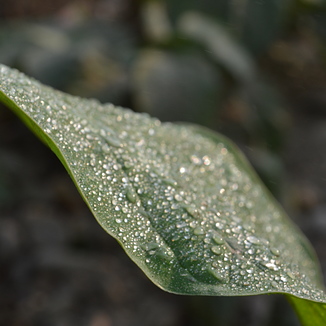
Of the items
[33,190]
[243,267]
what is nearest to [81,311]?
[33,190]

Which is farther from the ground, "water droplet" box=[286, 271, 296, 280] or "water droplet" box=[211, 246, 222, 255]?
"water droplet" box=[286, 271, 296, 280]

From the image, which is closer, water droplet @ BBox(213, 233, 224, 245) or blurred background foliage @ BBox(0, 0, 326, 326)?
water droplet @ BBox(213, 233, 224, 245)

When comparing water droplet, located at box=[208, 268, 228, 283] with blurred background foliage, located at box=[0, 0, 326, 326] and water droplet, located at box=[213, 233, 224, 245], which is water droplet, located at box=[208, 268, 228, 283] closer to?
water droplet, located at box=[213, 233, 224, 245]

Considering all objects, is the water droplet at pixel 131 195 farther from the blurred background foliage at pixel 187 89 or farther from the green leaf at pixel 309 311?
the blurred background foliage at pixel 187 89

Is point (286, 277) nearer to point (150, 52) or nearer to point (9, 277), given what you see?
point (9, 277)

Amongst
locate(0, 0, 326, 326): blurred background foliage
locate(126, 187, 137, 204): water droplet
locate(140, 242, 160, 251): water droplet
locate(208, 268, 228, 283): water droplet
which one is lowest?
locate(0, 0, 326, 326): blurred background foliage

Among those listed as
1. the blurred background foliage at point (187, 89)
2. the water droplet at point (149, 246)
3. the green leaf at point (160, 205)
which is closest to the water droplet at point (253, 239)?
the green leaf at point (160, 205)

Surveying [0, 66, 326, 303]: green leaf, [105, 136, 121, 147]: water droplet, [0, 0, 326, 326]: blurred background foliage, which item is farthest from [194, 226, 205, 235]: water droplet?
[0, 0, 326, 326]: blurred background foliage
